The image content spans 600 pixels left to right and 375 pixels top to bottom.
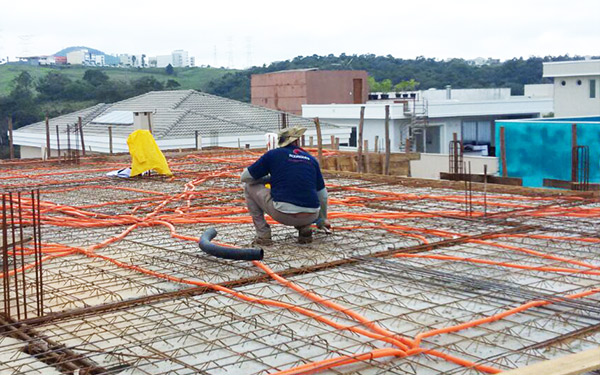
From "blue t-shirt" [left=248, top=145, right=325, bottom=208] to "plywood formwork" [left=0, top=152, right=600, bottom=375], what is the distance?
0.51m

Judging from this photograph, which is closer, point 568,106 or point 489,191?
point 489,191

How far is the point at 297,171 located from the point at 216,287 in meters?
1.52

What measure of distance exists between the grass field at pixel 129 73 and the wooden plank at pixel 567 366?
218ft

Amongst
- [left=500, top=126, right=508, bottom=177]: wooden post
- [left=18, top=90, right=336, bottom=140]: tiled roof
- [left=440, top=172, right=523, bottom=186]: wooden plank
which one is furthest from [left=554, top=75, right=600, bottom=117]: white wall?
[left=440, top=172, right=523, bottom=186]: wooden plank

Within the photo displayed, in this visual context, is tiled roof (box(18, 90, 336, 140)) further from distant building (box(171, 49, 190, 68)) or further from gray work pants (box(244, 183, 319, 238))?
distant building (box(171, 49, 190, 68))

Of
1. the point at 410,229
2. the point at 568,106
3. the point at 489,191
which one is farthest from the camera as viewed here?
the point at 568,106

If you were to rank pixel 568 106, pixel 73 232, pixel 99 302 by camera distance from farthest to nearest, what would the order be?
pixel 568 106 → pixel 73 232 → pixel 99 302

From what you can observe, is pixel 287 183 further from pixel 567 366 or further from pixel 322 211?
pixel 567 366

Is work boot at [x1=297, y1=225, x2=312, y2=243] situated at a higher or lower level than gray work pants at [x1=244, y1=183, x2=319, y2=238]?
lower

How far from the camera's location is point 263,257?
257 inches

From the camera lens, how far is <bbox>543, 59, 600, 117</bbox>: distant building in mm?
34562

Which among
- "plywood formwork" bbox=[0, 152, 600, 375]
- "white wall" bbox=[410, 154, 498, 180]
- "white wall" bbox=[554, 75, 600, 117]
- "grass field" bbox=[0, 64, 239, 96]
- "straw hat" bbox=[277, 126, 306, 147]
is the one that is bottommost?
"white wall" bbox=[410, 154, 498, 180]

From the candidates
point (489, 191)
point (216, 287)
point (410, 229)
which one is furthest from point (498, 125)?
point (216, 287)

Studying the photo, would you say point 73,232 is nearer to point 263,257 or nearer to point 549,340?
point 263,257
